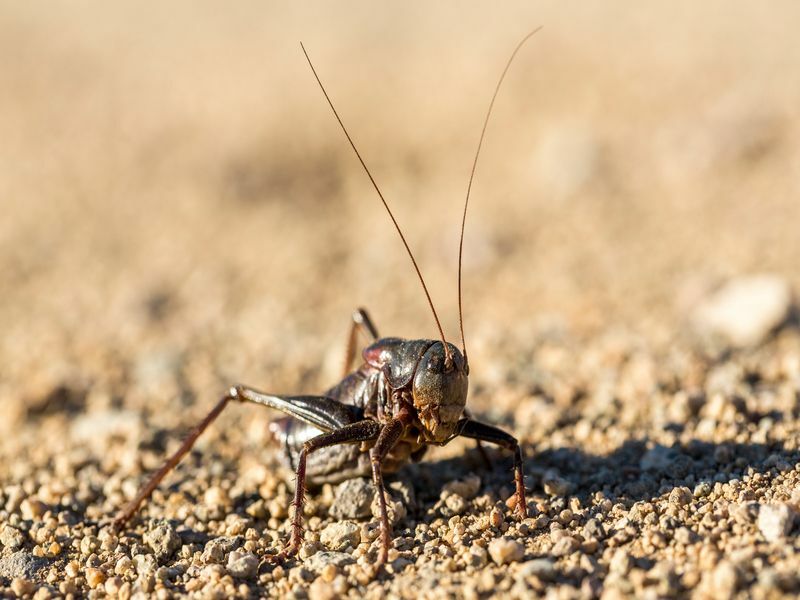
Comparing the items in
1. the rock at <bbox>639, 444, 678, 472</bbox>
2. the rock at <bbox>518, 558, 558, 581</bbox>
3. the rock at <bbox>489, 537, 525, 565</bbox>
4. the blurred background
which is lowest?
the rock at <bbox>518, 558, 558, 581</bbox>

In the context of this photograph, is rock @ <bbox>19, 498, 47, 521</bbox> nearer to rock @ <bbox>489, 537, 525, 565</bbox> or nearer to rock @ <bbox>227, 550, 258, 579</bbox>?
rock @ <bbox>227, 550, 258, 579</bbox>

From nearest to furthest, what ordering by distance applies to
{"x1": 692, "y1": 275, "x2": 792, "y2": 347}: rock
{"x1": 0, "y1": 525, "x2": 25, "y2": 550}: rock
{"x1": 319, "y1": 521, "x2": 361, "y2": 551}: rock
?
{"x1": 319, "y1": 521, "x2": 361, "y2": 551}: rock → {"x1": 0, "y1": 525, "x2": 25, "y2": 550}: rock → {"x1": 692, "y1": 275, "x2": 792, "y2": 347}: rock

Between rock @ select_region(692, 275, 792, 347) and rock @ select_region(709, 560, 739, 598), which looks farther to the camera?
rock @ select_region(692, 275, 792, 347)

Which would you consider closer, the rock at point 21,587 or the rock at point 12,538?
the rock at point 21,587

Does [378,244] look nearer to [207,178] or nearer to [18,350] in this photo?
[207,178]

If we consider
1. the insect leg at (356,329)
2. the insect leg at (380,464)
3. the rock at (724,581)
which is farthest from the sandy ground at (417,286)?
the insect leg at (356,329)

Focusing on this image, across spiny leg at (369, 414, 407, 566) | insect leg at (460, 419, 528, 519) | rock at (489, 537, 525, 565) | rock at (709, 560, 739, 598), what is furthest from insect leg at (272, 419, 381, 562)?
rock at (709, 560, 739, 598)

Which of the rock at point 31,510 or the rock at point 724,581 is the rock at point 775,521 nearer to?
the rock at point 724,581

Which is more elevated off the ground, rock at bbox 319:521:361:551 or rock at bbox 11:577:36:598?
rock at bbox 319:521:361:551
